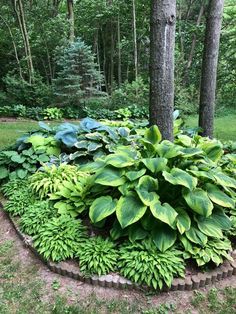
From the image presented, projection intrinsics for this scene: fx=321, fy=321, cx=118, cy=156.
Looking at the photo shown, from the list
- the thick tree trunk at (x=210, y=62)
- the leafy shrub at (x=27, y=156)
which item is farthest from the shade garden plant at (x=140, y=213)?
the thick tree trunk at (x=210, y=62)

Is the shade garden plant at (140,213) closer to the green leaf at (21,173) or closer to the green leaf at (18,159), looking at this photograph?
the green leaf at (21,173)

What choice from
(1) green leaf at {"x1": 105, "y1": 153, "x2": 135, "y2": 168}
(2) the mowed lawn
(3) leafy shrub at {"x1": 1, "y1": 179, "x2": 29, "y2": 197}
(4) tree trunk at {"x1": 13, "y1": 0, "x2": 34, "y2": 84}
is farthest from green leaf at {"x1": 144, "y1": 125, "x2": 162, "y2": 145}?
(4) tree trunk at {"x1": 13, "y1": 0, "x2": 34, "y2": 84}

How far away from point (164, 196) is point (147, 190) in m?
0.22

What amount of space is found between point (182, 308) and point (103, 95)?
376 inches

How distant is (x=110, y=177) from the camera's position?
2.84 m

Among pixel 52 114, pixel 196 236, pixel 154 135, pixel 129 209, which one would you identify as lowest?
pixel 52 114

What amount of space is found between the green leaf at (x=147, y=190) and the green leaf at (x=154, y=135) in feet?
1.69

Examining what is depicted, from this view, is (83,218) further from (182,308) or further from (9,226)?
(182,308)

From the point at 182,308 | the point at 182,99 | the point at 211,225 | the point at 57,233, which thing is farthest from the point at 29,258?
the point at 182,99

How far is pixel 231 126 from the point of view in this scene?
32.0 feet

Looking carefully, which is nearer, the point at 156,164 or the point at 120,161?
the point at 156,164

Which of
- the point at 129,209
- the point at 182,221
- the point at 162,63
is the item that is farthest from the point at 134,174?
the point at 162,63

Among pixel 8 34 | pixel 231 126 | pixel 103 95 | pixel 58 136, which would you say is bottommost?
pixel 231 126

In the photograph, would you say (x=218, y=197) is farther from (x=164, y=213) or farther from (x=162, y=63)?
(x=162, y=63)
